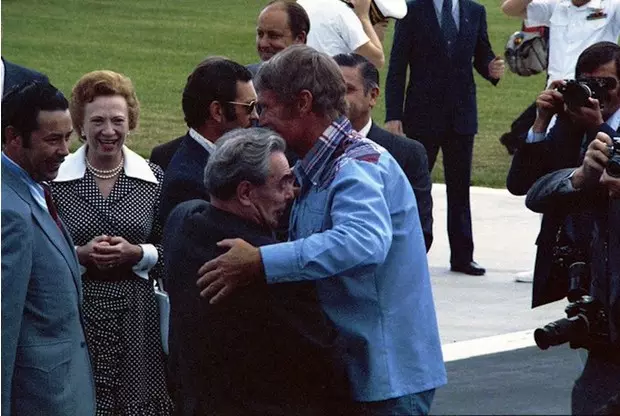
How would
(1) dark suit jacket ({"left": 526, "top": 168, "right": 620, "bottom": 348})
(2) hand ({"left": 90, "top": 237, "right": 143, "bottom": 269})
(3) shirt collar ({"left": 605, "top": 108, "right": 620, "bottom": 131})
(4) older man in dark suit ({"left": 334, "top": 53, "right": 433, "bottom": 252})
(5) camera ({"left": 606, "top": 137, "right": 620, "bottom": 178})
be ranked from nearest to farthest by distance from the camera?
(5) camera ({"left": 606, "top": 137, "right": 620, "bottom": 178}) < (1) dark suit jacket ({"left": 526, "top": 168, "right": 620, "bottom": 348}) < (3) shirt collar ({"left": 605, "top": 108, "right": 620, "bottom": 131}) < (2) hand ({"left": 90, "top": 237, "right": 143, "bottom": 269}) < (4) older man in dark suit ({"left": 334, "top": 53, "right": 433, "bottom": 252})

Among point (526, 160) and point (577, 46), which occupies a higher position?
point (526, 160)

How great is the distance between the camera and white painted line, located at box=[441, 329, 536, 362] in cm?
969

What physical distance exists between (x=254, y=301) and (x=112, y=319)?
6.42 ft

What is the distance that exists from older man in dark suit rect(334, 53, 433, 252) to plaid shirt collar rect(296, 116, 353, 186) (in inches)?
83.1

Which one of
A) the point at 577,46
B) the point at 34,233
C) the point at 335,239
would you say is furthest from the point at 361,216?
the point at 577,46

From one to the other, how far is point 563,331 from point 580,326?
6 cm

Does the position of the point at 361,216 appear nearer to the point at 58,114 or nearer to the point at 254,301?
the point at 254,301

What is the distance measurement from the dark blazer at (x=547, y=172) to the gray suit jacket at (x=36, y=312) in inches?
64.8

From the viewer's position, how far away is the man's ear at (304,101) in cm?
494

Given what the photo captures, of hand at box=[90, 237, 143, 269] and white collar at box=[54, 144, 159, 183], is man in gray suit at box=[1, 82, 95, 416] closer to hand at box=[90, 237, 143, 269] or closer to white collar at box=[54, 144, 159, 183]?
hand at box=[90, 237, 143, 269]

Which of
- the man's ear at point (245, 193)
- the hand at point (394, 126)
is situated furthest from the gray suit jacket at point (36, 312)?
the hand at point (394, 126)

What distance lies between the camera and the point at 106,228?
6.72m

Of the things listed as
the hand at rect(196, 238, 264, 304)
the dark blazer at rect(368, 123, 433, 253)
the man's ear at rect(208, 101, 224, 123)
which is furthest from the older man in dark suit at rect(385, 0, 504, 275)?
the hand at rect(196, 238, 264, 304)

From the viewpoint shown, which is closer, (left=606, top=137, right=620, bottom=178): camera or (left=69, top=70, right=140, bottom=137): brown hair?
(left=606, top=137, right=620, bottom=178): camera
